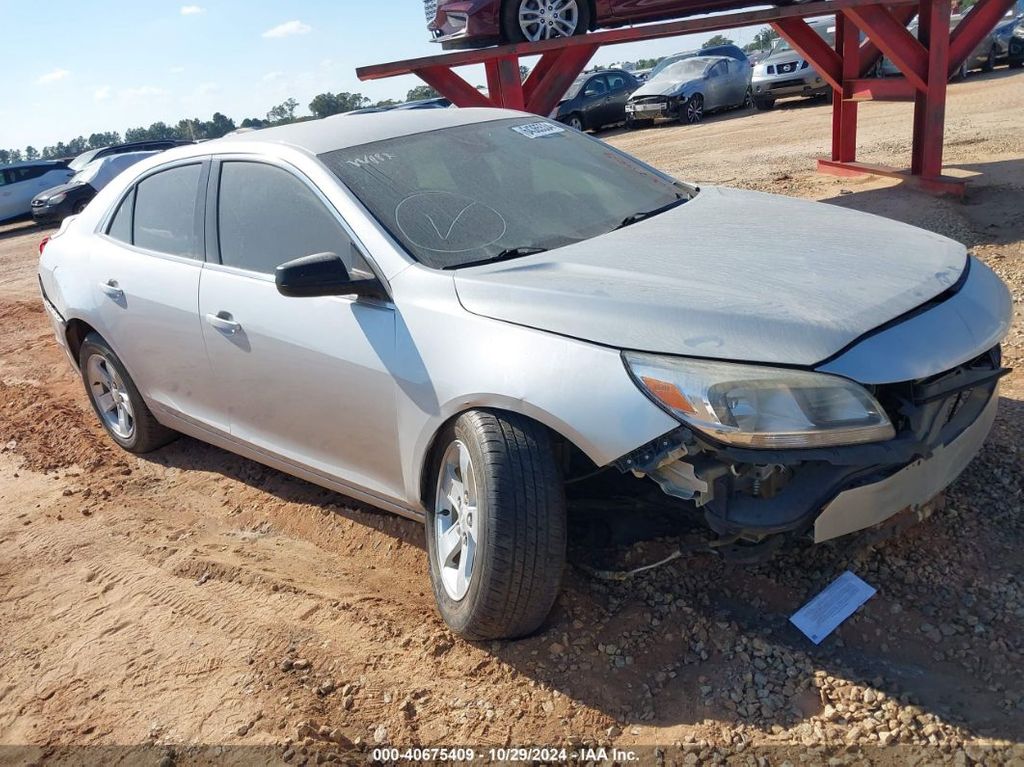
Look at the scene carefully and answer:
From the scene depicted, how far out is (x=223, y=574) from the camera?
11.9ft

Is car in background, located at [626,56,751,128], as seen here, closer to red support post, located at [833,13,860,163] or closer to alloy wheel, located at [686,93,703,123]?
alloy wheel, located at [686,93,703,123]

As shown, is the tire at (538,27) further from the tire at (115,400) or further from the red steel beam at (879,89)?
the tire at (115,400)

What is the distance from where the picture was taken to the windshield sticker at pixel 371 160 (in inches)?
139

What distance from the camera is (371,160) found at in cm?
357

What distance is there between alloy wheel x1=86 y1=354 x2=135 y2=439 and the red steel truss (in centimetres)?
491

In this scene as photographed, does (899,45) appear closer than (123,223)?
No

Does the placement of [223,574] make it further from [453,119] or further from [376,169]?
[453,119]

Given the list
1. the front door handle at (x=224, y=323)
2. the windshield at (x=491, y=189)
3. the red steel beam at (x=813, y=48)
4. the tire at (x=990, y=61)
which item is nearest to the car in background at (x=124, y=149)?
the red steel beam at (x=813, y=48)

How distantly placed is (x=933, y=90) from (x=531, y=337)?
Result: 24.3ft

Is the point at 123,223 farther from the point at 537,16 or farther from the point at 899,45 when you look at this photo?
the point at 899,45

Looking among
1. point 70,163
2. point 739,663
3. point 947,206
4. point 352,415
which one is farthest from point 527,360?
point 70,163

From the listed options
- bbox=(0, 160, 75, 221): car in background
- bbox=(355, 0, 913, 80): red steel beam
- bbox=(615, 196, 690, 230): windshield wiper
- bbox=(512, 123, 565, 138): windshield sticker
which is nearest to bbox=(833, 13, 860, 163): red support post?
bbox=(355, 0, 913, 80): red steel beam

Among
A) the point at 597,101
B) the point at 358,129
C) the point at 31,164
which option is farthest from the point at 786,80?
the point at 31,164

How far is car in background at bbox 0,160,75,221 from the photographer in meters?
21.9
